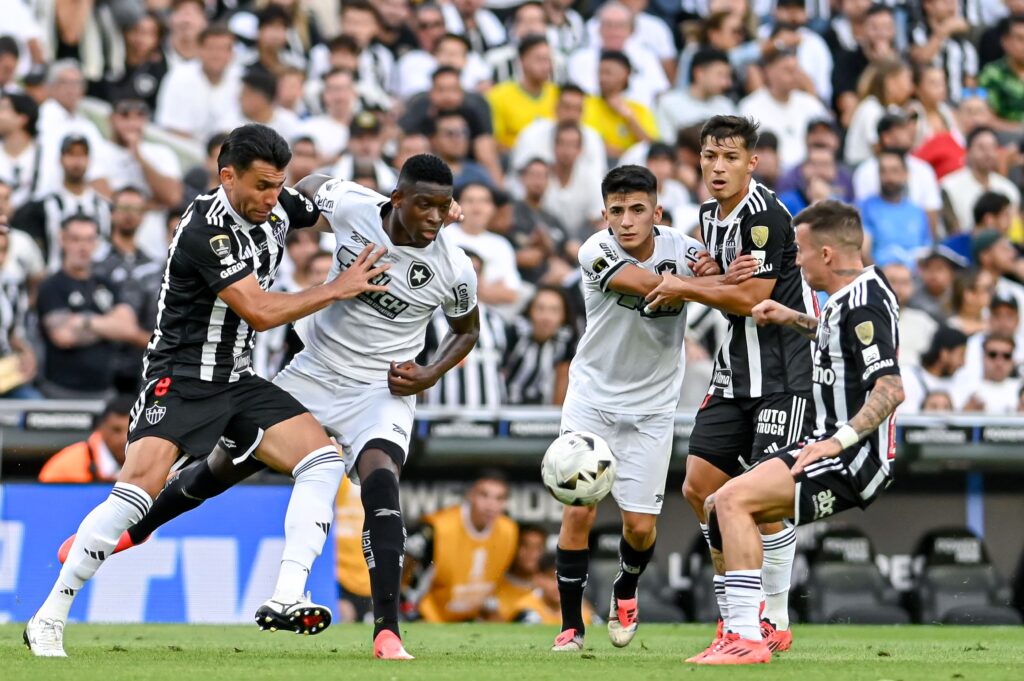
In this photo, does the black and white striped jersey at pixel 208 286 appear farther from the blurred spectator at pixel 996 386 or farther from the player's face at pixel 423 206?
the blurred spectator at pixel 996 386

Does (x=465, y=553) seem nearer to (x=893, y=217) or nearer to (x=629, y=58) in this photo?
(x=893, y=217)

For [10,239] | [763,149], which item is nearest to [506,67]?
[763,149]

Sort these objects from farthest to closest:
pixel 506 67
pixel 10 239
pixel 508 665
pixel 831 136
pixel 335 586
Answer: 1. pixel 506 67
2. pixel 831 136
3. pixel 10 239
4. pixel 335 586
5. pixel 508 665

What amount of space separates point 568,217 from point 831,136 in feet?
8.77

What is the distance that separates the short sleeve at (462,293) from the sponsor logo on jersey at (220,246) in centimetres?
132

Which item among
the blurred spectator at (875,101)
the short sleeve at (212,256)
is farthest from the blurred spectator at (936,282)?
the short sleeve at (212,256)

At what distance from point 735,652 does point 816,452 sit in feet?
3.23

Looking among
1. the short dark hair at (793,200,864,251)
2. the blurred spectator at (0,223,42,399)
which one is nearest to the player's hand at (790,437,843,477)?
the short dark hair at (793,200,864,251)

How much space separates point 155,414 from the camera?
7.82m

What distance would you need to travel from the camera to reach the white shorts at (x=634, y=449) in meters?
8.95

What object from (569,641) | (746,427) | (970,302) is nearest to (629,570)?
(569,641)

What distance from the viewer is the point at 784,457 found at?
7.63 m

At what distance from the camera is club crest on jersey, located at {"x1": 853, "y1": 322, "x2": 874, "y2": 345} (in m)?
7.56

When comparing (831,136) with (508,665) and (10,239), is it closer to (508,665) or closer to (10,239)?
(10,239)
